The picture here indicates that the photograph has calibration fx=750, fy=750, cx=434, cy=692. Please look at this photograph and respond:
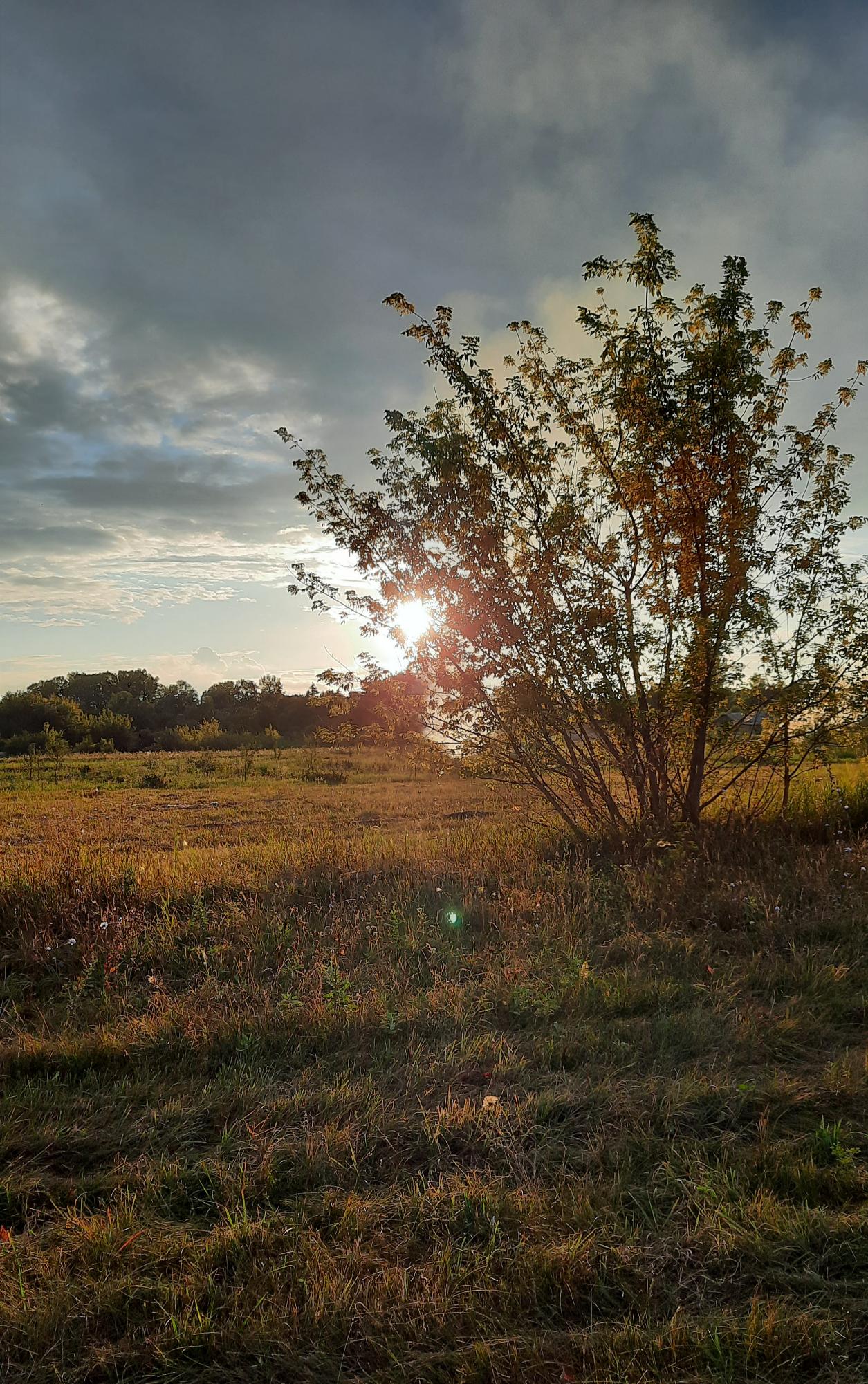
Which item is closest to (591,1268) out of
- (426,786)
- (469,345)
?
(469,345)

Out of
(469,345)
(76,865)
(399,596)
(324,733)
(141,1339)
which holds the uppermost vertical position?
(469,345)

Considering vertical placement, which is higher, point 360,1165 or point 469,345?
point 469,345

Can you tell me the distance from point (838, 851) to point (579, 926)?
3.52m

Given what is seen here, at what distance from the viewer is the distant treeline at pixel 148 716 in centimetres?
4297

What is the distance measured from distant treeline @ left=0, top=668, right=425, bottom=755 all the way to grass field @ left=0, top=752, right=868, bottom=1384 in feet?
46.1

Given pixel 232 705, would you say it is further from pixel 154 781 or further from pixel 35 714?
pixel 154 781

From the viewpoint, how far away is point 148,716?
205ft

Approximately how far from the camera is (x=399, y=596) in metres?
8.51

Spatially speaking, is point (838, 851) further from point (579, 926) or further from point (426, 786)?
point (426, 786)

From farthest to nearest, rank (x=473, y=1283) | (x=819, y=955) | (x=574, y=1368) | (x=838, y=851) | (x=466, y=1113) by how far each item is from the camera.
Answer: (x=838, y=851) < (x=819, y=955) < (x=466, y=1113) < (x=473, y=1283) < (x=574, y=1368)

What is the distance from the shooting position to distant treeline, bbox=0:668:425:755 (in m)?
43.0

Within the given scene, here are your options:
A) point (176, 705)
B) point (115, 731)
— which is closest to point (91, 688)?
point (176, 705)

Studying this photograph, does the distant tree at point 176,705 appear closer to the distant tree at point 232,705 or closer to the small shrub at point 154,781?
the distant tree at point 232,705

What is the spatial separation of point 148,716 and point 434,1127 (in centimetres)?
6367
